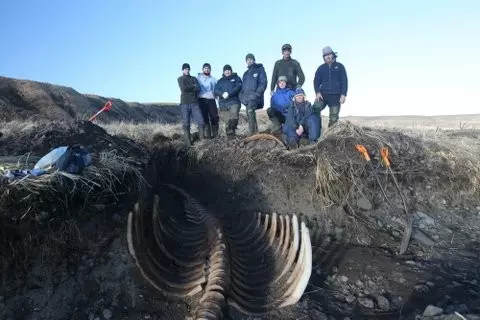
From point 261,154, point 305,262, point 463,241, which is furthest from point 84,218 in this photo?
point 463,241

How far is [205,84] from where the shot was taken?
10.2 m

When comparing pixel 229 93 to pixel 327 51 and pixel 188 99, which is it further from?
pixel 327 51

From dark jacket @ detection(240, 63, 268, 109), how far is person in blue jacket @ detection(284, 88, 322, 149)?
55.8 inches

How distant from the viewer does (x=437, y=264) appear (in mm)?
6023

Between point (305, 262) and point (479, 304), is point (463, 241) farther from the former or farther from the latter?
point (305, 262)

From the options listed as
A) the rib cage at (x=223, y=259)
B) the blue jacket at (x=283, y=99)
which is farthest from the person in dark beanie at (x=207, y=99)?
the rib cage at (x=223, y=259)

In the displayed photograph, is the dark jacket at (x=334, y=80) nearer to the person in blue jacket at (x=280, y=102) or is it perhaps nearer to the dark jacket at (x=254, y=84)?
the person in blue jacket at (x=280, y=102)

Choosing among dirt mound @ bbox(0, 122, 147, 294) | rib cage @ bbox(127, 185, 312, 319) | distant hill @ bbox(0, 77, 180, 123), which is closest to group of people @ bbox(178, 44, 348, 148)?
rib cage @ bbox(127, 185, 312, 319)

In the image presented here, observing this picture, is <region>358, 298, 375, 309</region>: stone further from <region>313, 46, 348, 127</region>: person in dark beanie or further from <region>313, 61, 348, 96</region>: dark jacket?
<region>313, 61, 348, 96</region>: dark jacket

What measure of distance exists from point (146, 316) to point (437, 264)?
149 inches

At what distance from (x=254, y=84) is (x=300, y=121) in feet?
5.75

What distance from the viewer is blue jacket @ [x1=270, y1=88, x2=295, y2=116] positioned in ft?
30.3

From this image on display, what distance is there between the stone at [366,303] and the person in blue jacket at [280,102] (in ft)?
16.1

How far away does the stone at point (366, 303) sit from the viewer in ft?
16.3
